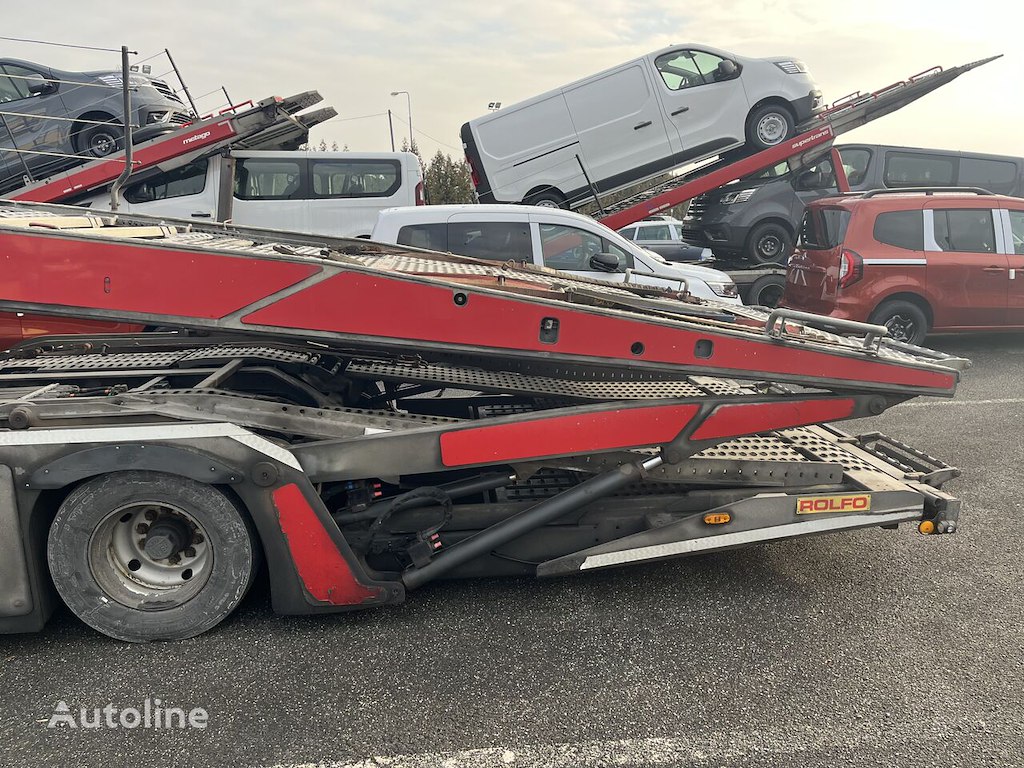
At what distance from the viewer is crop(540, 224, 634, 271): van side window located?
706 centimetres

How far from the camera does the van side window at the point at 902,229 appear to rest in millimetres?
7727

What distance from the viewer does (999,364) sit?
8.21 metres

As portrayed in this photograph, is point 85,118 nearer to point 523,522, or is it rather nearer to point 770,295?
point 770,295

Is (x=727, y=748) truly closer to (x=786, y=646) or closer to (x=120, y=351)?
(x=786, y=646)

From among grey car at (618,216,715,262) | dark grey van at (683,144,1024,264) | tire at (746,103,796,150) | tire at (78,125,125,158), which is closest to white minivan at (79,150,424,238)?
tire at (78,125,125,158)

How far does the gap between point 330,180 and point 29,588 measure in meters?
10.0

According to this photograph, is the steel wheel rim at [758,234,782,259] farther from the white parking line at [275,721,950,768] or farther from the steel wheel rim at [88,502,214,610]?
the steel wheel rim at [88,502,214,610]

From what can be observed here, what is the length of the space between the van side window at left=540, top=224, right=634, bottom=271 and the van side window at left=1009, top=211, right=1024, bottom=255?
4.42 meters

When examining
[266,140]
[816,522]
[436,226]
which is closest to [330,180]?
[266,140]

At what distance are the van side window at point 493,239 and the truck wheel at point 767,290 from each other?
4.11 meters

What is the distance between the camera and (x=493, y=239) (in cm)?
706

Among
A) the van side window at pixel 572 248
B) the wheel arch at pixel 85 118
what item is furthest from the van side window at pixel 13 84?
the van side window at pixel 572 248

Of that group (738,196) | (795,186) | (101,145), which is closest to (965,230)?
(795,186)

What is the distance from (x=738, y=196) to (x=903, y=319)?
145 inches
